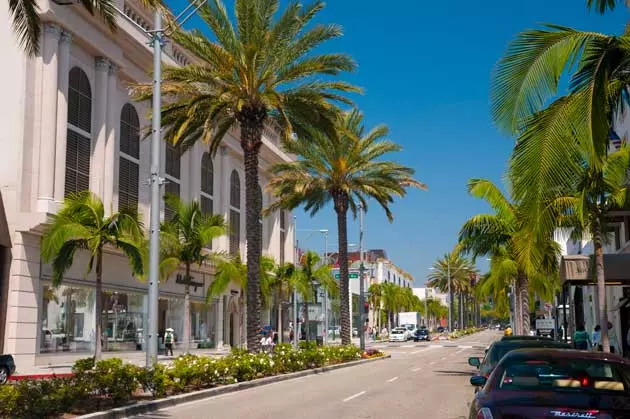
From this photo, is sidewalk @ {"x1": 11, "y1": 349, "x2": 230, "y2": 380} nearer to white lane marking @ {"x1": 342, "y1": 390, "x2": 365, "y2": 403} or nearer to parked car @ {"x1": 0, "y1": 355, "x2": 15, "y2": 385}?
parked car @ {"x1": 0, "y1": 355, "x2": 15, "y2": 385}

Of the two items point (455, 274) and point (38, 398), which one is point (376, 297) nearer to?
point (455, 274)

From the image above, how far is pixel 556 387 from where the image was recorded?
7.39 m

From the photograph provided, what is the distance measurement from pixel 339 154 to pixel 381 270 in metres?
85.2

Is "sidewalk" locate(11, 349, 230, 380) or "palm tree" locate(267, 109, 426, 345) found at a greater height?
"palm tree" locate(267, 109, 426, 345)

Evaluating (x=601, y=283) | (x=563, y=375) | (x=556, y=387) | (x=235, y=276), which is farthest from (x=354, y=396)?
(x=235, y=276)

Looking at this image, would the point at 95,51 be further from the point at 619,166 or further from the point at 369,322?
the point at 369,322

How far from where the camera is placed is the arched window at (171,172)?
41.6 metres

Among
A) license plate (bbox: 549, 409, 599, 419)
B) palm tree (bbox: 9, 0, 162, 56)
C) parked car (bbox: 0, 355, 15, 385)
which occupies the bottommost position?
parked car (bbox: 0, 355, 15, 385)

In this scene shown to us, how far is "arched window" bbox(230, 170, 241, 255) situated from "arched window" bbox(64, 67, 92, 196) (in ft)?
63.7

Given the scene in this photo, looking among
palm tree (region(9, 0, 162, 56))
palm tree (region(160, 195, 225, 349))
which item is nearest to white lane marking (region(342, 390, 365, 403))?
palm tree (region(9, 0, 162, 56))

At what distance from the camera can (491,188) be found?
27766mm

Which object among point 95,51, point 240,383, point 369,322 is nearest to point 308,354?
point 240,383

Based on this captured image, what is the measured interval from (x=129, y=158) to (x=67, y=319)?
29.0 ft

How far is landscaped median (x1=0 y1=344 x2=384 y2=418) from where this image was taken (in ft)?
40.1
